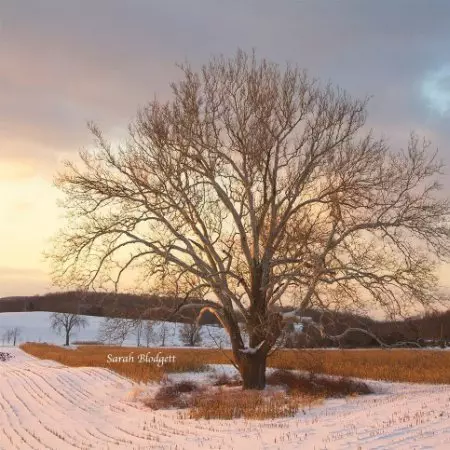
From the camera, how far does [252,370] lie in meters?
19.5

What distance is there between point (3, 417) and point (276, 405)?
727 cm

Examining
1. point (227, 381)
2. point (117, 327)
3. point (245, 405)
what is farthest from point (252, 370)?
point (117, 327)

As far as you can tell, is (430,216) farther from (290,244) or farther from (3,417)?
(3,417)

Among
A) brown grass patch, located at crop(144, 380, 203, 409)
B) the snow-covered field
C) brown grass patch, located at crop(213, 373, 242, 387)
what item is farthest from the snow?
the snow-covered field

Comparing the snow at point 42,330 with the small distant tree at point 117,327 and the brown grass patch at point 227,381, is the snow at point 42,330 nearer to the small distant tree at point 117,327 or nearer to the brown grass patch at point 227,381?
the brown grass patch at point 227,381

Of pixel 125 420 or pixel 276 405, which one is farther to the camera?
pixel 276 405

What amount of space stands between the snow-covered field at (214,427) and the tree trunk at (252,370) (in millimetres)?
3476

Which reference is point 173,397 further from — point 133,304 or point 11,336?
point 11,336

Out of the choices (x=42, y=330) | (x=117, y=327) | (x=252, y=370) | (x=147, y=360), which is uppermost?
(x=117, y=327)

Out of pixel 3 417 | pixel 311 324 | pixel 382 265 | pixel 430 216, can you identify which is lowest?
pixel 3 417

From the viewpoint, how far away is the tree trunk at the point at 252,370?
769 inches

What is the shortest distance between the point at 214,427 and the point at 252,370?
23.5ft

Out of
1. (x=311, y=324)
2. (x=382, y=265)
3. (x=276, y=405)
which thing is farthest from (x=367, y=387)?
(x=276, y=405)

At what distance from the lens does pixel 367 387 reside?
2008cm
